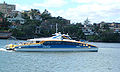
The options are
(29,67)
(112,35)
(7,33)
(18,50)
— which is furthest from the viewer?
(112,35)

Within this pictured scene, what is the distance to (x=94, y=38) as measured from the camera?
154625mm

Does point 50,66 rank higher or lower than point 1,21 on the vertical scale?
lower

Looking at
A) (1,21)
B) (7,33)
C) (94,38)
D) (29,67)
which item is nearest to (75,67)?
(29,67)

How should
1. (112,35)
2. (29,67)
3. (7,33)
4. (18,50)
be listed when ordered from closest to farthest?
(29,67) < (18,50) < (7,33) < (112,35)

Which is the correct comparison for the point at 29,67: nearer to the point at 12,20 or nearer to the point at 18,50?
the point at 18,50

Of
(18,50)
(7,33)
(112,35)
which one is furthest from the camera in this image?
(112,35)

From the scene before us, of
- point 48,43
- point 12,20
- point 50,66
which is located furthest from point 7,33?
point 50,66

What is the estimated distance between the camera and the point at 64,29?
504 feet

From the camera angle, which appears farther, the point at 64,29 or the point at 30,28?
the point at 64,29

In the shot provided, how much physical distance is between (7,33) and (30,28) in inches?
465

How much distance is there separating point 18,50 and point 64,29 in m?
98.3

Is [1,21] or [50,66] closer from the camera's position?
[50,66]

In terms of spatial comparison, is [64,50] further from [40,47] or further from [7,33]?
[7,33]

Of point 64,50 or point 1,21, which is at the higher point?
point 1,21
